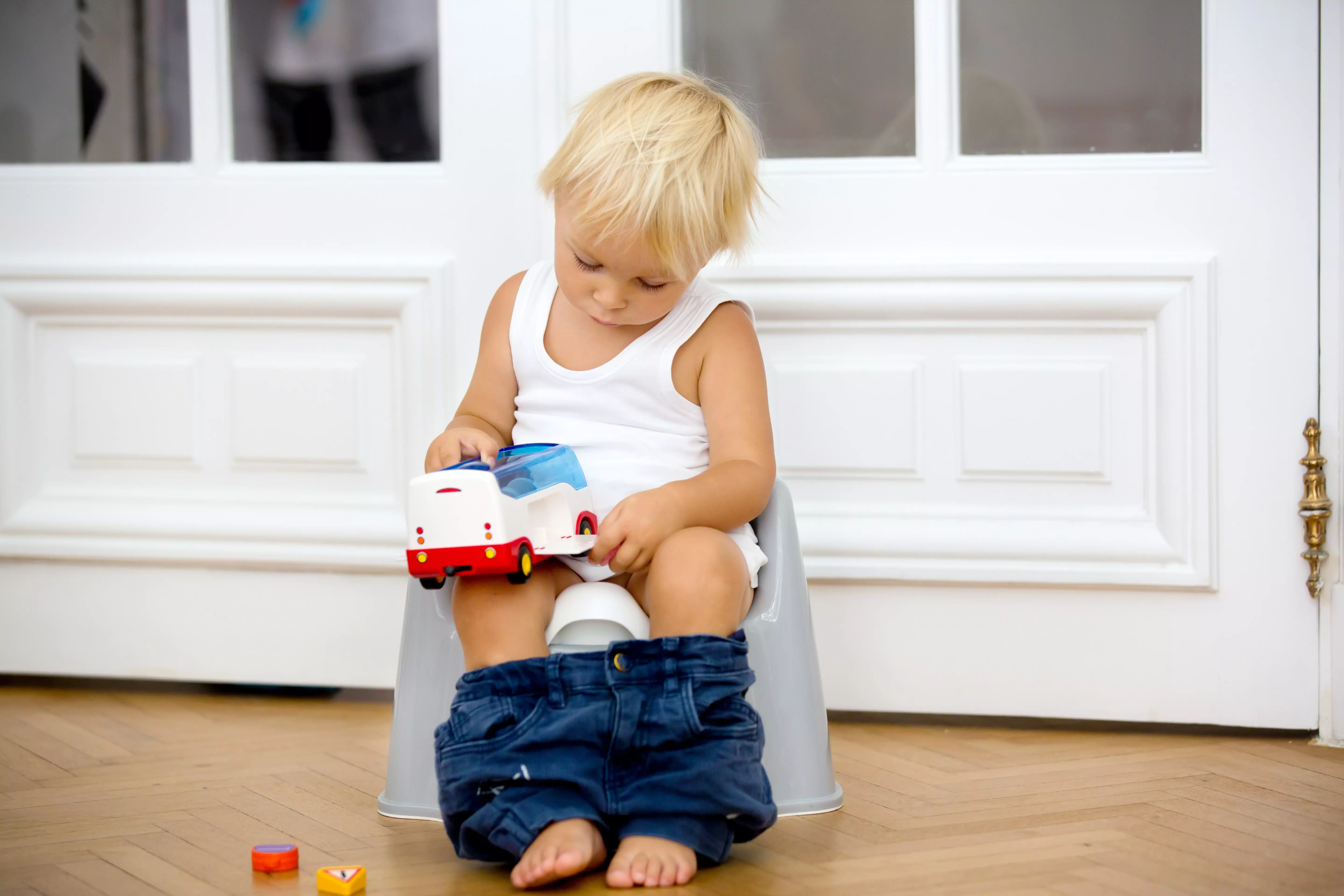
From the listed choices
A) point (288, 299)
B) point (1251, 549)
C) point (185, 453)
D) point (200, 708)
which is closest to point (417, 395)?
point (288, 299)

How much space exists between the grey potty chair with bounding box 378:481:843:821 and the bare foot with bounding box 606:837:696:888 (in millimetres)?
170

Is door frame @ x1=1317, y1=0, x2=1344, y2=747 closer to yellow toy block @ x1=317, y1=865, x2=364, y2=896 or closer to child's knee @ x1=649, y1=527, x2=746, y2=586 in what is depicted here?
child's knee @ x1=649, y1=527, x2=746, y2=586

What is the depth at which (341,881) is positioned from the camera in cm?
85

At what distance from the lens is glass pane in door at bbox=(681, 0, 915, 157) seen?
1326 mm

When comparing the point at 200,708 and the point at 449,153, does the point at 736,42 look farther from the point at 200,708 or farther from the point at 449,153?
the point at 200,708

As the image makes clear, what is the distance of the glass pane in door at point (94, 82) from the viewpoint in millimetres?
1449

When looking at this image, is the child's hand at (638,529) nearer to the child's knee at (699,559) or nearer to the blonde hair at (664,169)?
the child's knee at (699,559)

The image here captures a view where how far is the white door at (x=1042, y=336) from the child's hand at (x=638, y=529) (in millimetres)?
384

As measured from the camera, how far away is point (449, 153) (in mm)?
1370

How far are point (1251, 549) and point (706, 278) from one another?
2.03 ft

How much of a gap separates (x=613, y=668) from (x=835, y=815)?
26cm

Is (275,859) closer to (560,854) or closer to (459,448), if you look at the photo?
(560,854)

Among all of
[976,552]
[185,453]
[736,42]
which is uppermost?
[736,42]

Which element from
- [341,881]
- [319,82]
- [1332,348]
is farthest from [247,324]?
[1332,348]
